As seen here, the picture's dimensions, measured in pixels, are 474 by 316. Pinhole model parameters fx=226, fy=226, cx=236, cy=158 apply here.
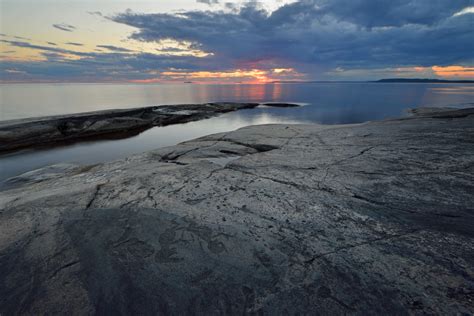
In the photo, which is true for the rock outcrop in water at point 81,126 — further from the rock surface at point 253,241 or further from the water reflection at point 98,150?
the rock surface at point 253,241

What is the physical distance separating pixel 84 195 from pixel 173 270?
311 cm

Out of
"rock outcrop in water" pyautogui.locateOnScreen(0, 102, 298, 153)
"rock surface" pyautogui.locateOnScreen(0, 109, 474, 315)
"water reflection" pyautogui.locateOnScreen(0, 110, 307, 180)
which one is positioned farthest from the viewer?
"rock outcrop in water" pyautogui.locateOnScreen(0, 102, 298, 153)

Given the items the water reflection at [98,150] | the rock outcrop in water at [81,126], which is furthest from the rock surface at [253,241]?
the rock outcrop in water at [81,126]

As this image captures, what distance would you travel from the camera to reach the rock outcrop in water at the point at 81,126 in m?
15.1

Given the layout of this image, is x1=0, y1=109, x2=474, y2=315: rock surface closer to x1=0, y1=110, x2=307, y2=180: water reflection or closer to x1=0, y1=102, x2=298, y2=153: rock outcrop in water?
x1=0, y1=110, x2=307, y2=180: water reflection

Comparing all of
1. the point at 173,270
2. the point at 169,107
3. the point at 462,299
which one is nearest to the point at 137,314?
the point at 173,270

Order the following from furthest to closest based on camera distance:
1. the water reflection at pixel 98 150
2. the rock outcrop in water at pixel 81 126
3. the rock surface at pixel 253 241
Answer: the rock outcrop in water at pixel 81 126 < the water reflection at pixel 98 150 < the rock surface at pixel 253 241

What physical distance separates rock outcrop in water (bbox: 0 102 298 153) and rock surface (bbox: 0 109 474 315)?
1430cm

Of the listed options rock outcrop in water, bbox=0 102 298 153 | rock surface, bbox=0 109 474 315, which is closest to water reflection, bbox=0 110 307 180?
rock outcrop in water, bbox=0 102 298 153

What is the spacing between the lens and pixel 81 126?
1869 cm

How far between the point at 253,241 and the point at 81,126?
2071 centimetres

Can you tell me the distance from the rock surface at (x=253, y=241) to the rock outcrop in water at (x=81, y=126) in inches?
563

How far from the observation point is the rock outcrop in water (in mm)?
15141

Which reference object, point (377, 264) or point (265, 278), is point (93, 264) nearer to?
point (265, 278)
